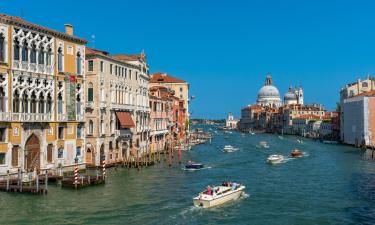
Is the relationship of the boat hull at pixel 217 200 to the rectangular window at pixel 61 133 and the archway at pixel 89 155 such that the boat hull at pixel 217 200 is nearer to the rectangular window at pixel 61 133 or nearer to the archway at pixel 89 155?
the rectangular window at pixel 61 133

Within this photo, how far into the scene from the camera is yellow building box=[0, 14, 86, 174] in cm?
2650

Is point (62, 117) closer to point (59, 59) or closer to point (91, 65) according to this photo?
point (59, 59)

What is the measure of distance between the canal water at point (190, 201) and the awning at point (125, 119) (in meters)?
4.75

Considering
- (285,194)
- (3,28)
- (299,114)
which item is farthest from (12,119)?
(299,114)

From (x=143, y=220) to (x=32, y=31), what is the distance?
1391 cm

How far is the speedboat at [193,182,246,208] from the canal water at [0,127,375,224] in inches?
15.1

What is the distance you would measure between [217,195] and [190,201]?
134 cm

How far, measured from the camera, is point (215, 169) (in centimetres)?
3859

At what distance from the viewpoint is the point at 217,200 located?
23250 millimetres

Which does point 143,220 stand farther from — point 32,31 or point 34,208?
point 32,31

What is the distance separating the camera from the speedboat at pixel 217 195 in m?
22.6

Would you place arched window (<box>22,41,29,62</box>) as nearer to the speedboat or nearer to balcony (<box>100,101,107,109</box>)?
balcony (<box>100,101,107,109</box>)

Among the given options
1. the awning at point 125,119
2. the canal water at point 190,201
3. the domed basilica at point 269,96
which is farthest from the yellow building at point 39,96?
the domed basilica at point 269,96

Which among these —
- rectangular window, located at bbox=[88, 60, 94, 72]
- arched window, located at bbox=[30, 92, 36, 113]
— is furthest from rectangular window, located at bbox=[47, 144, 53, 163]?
rectangular window, located at bbox=[88, 60, 94, 72]
